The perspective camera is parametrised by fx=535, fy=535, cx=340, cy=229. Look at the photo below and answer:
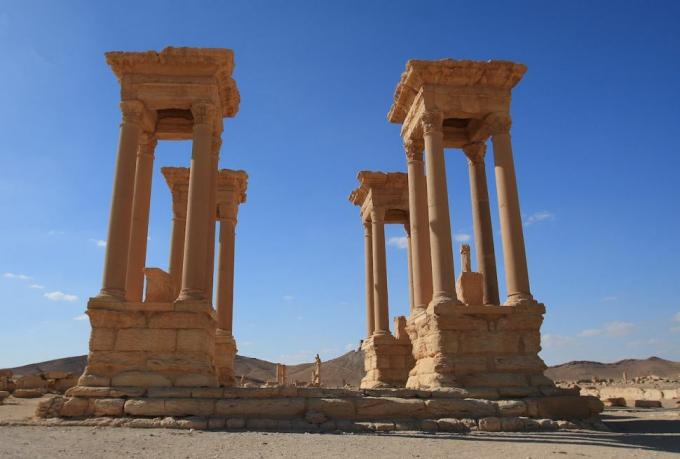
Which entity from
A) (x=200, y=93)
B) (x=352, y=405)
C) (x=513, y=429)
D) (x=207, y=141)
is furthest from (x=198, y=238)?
(x=513, y=429)

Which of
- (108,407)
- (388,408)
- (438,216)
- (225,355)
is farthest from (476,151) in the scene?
(108,407)

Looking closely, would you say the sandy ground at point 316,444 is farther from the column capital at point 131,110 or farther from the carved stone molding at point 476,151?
the carved stone molding at point 476,151

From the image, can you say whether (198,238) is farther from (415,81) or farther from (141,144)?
(415,81)

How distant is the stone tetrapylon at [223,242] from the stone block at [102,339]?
6471 millimetres

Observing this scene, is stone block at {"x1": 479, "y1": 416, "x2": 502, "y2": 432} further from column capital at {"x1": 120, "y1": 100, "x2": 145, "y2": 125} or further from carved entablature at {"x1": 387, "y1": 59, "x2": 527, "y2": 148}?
column capital at {"x1": 120, "y1": 100, "x2": 145, "y2": 125}

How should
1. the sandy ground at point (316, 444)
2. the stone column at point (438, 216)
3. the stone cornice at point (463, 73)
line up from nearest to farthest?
the sandy ground at point (316, 444), the stone column at point (438, 216), the stone cornice at point (463, 73)

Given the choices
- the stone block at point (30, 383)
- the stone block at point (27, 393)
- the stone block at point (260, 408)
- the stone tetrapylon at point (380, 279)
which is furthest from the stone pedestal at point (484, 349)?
the stone block at point (30, 383)

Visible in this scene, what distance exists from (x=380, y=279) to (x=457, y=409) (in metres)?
13.5

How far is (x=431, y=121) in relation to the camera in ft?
62.6

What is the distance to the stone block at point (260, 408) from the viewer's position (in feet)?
45.0

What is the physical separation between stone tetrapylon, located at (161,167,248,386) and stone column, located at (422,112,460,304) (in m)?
9.45

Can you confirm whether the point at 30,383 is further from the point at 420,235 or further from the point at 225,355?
the point at 420,235

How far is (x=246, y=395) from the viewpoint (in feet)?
47.1

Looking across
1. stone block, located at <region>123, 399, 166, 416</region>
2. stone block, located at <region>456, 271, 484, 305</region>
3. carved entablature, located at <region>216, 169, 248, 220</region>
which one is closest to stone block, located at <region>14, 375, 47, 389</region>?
carved entablature, located at <region>216, 169, 248, 220</region>
